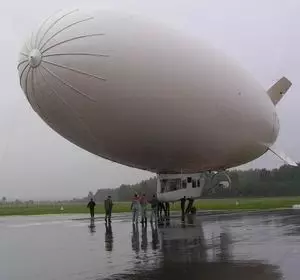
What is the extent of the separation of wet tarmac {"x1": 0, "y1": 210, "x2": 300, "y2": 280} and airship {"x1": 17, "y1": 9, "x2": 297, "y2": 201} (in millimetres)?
3564

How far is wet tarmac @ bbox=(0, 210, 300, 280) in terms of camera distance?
33.6ft

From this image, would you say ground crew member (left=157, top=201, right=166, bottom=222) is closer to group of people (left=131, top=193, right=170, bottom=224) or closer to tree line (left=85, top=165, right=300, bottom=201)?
group of people (left=131, top=193, right=170, bottom=224)

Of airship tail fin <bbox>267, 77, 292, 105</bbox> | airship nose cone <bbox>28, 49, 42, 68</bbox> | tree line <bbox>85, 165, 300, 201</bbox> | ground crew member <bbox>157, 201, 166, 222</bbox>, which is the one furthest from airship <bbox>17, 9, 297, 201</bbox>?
tree line <bbox>85, 165, 300, 201</bbox>

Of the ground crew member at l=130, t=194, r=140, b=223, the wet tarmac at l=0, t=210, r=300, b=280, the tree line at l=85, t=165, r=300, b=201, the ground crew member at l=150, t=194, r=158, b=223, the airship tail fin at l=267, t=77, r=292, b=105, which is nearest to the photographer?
the wet tarmac at l=0, t=210, r=300, b=280

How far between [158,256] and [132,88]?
19.7ft

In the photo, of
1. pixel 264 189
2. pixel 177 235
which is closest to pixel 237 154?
Result: pixel 177 235

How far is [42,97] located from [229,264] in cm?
922

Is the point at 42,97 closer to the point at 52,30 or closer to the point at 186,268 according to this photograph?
the point at 52,30

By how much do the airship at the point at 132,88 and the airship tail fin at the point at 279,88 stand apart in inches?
407

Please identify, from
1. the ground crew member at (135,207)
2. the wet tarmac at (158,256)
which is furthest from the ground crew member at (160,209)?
the wet tarmac at (158,256)

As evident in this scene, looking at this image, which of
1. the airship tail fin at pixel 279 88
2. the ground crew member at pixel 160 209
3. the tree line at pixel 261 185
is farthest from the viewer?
the tree line at pixel 261 185

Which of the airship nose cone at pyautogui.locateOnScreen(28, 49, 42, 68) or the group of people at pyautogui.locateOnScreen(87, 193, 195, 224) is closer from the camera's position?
the airship nose cone at pyautogui.locateOnScreen(28, 49, 42, 68)

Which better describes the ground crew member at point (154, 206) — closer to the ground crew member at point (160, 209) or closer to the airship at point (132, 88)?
the ground crew member at point (160, 209)

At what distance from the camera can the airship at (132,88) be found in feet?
53.4
